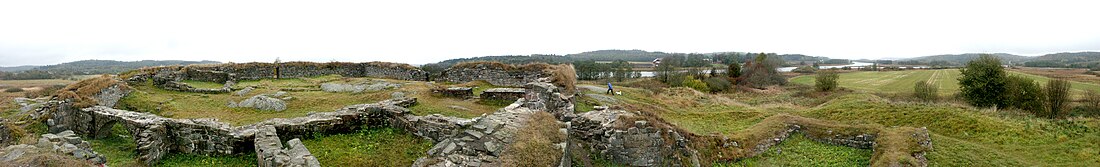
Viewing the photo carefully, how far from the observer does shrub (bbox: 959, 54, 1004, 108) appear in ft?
103

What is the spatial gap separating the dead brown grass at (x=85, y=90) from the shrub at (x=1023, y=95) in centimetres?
4405

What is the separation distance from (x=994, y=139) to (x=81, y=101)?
2613 cm

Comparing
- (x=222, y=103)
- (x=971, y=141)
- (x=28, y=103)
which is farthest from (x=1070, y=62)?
(x=28, y=103)

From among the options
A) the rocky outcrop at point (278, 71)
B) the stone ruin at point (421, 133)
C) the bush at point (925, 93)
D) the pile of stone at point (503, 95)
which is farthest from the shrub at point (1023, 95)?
the rocky outcrop at point (278, 71)

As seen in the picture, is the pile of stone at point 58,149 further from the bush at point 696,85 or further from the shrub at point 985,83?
the bush at point 696,85

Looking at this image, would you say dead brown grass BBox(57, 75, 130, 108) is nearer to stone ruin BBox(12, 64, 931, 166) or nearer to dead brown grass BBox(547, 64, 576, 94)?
stone ruin BBox(12, 64, 931, 166)

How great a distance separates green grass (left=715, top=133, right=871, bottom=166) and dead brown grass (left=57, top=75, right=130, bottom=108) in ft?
55.3

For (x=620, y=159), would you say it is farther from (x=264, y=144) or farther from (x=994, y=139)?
(x=994, y=139)

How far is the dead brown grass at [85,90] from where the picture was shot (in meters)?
12.5

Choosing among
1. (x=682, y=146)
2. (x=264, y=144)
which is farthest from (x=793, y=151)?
(x=264, y=144)

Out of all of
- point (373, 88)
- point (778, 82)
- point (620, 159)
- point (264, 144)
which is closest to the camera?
point (264, 144)

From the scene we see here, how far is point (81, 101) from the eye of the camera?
41.0ft

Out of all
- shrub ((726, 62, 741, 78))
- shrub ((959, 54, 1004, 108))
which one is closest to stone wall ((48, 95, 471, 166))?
shrub ((959, 54, 1004, 108))

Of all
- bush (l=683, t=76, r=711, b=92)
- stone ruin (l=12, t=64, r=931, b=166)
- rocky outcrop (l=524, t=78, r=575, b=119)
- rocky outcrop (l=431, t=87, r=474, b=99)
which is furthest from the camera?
bush (l=683, t=76, r=711, b=92)
